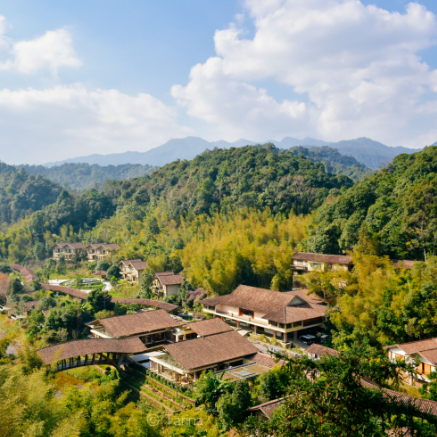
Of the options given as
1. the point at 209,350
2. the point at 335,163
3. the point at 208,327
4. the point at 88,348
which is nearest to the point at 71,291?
the point at 88,348

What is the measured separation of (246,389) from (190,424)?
1953 millimetres

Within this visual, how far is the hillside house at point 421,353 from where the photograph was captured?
40.9 feet

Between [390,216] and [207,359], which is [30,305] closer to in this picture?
[207,359]

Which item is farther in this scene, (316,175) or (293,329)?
(316,175)

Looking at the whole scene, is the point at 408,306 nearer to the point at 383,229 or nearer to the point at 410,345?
the point at 410,345

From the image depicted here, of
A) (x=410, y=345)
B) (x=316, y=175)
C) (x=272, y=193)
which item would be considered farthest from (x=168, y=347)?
(x=316, y=175)

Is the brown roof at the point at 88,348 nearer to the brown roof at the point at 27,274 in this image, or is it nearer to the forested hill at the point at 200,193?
the forested hill at the point at 200,193

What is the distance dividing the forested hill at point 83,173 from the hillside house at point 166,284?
78.6 metres

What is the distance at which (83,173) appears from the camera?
370 ft

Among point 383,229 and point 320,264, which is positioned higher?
point 383,229

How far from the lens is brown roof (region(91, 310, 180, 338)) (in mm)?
17531

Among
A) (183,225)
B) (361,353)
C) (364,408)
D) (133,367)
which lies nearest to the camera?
(364,408)

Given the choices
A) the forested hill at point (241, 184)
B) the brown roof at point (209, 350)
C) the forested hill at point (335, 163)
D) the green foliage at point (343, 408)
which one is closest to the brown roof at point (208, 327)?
the brown roof at point (209, 350)

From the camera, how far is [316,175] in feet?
108
